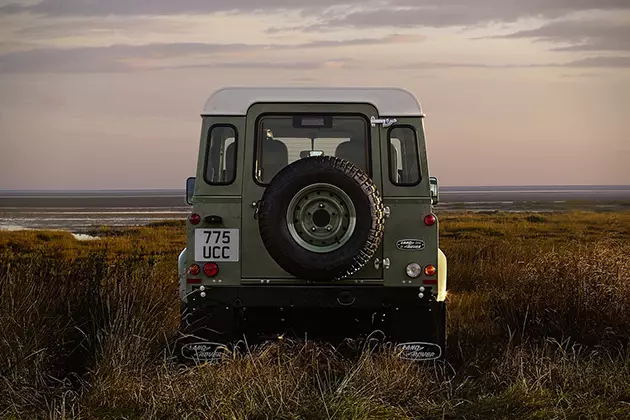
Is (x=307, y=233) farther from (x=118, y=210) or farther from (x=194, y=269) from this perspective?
(x=118, y=210)

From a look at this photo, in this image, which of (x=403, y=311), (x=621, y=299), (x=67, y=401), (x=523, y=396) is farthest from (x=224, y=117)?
(x=621, y=299)

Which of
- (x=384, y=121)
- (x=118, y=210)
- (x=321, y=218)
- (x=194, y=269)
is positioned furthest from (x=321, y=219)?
(x=118, y=210)

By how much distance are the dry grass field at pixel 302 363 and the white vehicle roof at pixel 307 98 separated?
1919 mm

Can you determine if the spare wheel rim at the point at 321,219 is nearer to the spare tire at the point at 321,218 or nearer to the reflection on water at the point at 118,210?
the spare tire at the point at 321,218

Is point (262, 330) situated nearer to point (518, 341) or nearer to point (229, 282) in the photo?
point (229, 282)

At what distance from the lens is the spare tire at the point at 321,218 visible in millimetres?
8000

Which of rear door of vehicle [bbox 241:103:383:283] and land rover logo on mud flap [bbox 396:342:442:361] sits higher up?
rear door of vehicle [bbox 241:103:383:283]

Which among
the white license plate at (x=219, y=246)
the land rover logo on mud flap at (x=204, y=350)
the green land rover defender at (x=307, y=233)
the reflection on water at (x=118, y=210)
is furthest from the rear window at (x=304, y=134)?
the reflection on water at (x=118, y=210)

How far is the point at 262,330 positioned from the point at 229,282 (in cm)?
61

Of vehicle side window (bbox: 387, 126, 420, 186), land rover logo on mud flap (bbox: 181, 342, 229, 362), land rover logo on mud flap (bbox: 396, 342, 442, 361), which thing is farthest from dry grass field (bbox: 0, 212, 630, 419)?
vehicle side window (bbox: 387, 126, 420, 186)

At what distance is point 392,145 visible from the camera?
8750 millimetres

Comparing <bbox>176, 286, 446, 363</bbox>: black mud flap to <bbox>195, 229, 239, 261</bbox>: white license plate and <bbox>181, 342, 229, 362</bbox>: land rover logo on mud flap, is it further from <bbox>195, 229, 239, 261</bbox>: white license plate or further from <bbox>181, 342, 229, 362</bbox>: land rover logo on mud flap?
<bbox>195, 229, 239, 261</bbox>: white license plate

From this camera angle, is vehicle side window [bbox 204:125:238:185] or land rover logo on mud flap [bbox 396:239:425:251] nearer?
land rover logo on mud flap [bbox 396:239:425:251]

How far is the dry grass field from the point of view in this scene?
265 inches
